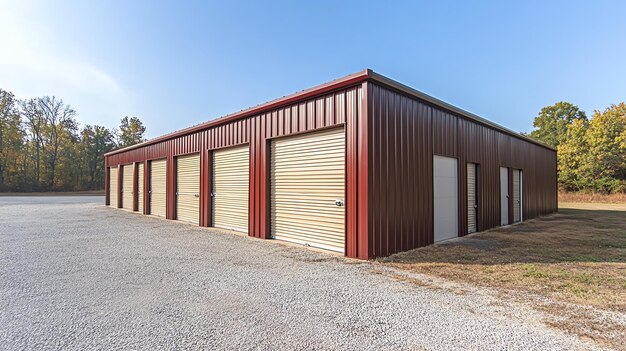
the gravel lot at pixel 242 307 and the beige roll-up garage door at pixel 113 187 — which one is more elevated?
the beige roll-up garage door at pixel 113 187

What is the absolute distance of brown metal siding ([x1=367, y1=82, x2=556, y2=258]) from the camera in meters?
5.87

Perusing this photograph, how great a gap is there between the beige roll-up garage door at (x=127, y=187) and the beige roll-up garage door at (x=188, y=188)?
5748 mm

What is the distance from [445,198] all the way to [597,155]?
3076cm

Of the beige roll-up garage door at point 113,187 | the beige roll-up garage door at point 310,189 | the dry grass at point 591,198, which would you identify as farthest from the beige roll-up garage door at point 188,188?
the dry grass at point 591,198

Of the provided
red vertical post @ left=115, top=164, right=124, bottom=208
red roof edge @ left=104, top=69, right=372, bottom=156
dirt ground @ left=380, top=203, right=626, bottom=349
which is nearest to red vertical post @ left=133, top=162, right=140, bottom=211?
red vertical post @ left=115, top=164, right=124, bottom=208

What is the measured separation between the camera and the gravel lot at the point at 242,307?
2.64 meters

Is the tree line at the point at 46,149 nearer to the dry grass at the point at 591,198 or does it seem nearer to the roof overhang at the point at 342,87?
the roof overhang at the point at 342,87

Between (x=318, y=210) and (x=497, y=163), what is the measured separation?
299 inches

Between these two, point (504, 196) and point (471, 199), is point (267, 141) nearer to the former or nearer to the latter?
point (471, 199)

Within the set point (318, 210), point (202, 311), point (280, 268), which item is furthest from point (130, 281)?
point (318, 210)

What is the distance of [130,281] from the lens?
434 cm

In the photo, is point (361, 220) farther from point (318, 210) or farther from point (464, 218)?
point (464, 218)

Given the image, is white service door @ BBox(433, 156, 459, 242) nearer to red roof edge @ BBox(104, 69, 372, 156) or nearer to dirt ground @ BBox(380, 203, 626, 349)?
dirt ground @ BBox(380, 203, 626, 349)

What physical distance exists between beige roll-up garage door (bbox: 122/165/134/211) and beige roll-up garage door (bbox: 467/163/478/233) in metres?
15.8
